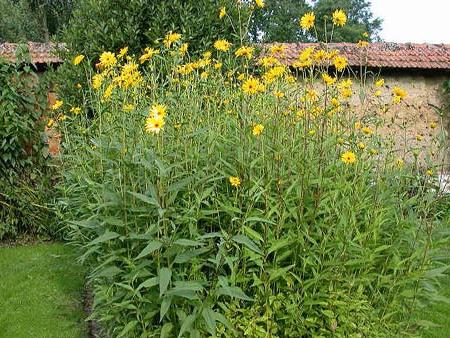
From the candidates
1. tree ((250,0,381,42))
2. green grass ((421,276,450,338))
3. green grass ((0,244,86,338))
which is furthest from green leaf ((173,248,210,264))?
tree ((250,0,381,42))

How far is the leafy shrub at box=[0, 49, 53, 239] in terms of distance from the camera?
591cm

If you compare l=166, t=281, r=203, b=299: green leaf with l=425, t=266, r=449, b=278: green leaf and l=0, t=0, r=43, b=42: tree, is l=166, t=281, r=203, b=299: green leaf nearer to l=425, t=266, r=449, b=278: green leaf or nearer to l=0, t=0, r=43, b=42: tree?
l=425, t=266, r=449, b=278: green leaf

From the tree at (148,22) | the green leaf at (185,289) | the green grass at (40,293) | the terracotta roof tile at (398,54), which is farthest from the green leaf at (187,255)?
the terracotta roof tile at (398,54)

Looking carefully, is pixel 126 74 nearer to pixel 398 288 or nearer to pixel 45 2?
pixel 398 288

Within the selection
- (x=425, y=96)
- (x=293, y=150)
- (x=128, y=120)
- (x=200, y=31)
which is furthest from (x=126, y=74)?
(x=425, y=96)

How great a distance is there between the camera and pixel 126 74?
305cm

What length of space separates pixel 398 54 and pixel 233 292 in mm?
9147

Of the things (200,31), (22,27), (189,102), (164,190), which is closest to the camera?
(164,190)

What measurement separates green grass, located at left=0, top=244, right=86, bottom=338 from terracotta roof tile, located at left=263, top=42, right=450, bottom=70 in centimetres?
592

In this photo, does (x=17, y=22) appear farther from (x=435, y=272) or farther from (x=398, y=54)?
(x=435, y=272)

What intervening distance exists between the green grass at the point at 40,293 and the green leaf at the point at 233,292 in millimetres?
1494

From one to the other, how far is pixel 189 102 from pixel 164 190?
0.86 meters

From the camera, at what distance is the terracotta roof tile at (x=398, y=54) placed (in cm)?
994

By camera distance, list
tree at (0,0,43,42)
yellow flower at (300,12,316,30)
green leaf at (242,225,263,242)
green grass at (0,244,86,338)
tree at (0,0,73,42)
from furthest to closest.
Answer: tree at (0,0,73,42), tree at (0,0,43,42), green grass at (0,244,86,338), yellow flower at (300,12,316,30), green leaf at (242,225,263,242)
